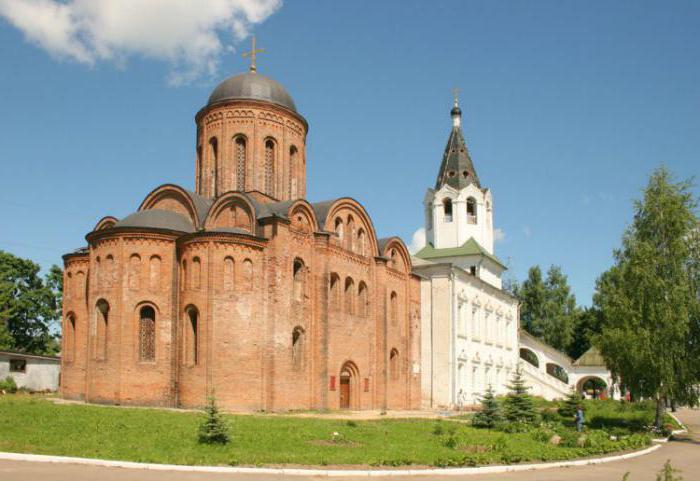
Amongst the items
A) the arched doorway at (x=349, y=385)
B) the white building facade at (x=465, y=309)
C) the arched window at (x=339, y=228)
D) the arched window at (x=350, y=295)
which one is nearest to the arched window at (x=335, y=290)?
the arched window at (x=350, y=295)

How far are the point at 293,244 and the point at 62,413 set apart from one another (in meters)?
10.2

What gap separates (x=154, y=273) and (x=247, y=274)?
3.25 metres

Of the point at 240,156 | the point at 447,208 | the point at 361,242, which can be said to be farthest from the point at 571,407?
the point at 240,156

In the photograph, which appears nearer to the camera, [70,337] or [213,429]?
[213,429]

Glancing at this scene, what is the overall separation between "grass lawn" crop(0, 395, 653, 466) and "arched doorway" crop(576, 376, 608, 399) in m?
33.5

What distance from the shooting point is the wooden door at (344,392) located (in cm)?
2895

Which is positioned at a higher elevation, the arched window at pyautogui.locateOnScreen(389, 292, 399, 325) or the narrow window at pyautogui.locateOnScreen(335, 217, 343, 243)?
the narrow window at pyautogui.locateOnScreen(335, 217, 343, 243)

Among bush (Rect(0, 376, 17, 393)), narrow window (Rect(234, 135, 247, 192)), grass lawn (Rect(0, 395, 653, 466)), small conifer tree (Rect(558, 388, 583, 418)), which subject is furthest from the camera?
bush (Rect(0, 376, 17, 393))

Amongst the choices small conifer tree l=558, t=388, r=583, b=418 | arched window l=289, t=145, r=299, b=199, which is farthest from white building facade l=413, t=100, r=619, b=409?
arched window l=289, t=145, r=299, b=199

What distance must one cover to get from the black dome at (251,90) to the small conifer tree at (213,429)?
18137mm

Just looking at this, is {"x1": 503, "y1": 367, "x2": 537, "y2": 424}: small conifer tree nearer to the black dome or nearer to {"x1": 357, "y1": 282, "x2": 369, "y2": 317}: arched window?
{"x1": 357, "y1": 282, "x2": 369, "y2": 317}: arched window

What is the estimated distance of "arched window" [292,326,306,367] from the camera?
2630 centimetres

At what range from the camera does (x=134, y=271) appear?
81.6ft

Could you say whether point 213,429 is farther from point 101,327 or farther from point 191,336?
point 101,327
